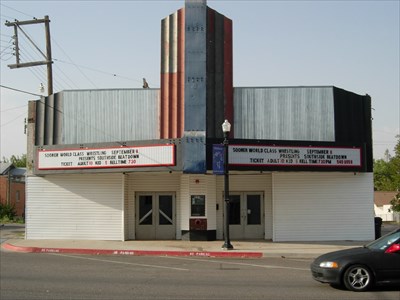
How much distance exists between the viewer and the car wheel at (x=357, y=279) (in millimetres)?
11484

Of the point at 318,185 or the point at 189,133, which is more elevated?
the point at 189,133

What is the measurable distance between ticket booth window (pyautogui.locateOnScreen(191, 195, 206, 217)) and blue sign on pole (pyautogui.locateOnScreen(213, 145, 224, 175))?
2714mm

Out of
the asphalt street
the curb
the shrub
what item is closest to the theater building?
the curb

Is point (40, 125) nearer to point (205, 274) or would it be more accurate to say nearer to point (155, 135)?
point (155, 135)

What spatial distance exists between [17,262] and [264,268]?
7567mm

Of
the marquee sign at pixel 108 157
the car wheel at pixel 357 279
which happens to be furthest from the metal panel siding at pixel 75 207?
the car wheel at pixel 357 279

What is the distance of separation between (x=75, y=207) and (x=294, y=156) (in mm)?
10363

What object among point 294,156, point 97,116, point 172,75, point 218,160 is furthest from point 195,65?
point 294,156

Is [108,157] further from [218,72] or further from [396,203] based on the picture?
[396,203]

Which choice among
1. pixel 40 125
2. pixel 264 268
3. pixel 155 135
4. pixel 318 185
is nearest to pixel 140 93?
pixel 155 135

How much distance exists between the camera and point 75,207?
84.9ft

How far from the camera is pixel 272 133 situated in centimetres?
2445

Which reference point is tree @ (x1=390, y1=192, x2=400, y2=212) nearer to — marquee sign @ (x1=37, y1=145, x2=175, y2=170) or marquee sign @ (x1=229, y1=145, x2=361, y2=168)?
marquee sign @ (x1=229, y1=145, x2=361, y2=168)

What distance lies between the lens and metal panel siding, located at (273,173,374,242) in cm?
2500
